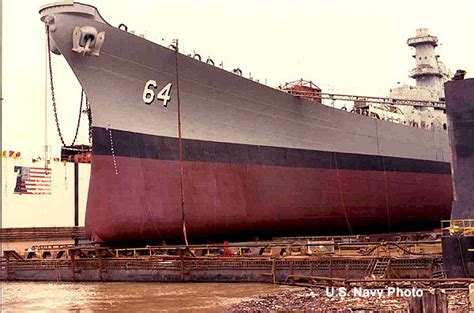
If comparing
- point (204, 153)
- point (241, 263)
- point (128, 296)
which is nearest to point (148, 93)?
point (204, 153)

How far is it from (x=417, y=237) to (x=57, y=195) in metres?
15.1

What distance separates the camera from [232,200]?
59.2ft

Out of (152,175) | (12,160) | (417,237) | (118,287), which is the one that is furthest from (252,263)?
(12,160)

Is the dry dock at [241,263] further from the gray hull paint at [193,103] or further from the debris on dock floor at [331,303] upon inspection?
the gray hull paint at [193,103]

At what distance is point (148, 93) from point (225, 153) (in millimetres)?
3077

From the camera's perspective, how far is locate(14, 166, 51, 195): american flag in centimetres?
2406

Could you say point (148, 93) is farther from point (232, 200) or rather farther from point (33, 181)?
point (33, 181)

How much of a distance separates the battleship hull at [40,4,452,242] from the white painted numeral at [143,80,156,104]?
101mm

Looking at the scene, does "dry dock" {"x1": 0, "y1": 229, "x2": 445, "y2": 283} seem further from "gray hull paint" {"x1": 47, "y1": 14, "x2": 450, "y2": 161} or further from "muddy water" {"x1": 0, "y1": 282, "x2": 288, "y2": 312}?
"gray hull paint" {"x1": 47, "y1": 14, "x2": 450, "y2": 161}

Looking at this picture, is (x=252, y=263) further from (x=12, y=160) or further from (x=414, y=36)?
(x=414, y=36)

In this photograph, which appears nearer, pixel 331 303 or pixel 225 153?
pixel 331 303

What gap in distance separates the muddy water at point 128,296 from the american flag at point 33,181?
9934 mm

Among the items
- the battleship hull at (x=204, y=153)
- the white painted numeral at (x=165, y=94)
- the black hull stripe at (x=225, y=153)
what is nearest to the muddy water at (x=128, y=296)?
the battleship hull at (x=204, y=153)

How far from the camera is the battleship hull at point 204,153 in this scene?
53.9 feet
